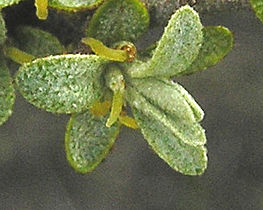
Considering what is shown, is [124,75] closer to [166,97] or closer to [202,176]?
[166,97]

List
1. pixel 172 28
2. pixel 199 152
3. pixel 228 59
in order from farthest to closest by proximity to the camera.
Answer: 1. pixel 228 59
2. pixel 199 152
3. pixel 172 28

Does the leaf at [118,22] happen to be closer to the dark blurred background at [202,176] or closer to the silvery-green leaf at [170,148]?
the silvery-green leaf at [170,148]

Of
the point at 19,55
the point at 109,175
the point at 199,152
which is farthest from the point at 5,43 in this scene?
the point at 109,175

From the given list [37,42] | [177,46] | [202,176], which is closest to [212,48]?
[177,46]

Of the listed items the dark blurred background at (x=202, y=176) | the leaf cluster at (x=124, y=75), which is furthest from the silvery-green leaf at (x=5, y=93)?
the dark blurred background at (x=202, y=176)

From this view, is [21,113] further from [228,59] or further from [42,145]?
[228,59]

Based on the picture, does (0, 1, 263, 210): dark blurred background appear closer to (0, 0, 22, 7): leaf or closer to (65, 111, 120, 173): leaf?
(65, 111, 120, 173): leaf
